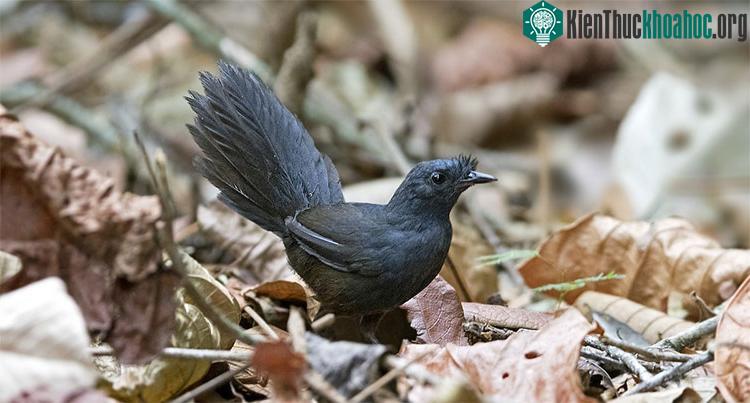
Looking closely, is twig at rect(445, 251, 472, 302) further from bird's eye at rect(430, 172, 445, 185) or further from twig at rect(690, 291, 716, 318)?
twig at rect(690, 291, 716, 318)

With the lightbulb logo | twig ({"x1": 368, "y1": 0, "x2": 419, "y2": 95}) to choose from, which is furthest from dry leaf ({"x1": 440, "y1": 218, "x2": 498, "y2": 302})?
twig ({"x1": 368, "y1": 0, "x2": 419, "y2": 95})

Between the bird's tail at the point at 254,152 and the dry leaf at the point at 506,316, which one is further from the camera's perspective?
the bird's tail at the point at 254,152

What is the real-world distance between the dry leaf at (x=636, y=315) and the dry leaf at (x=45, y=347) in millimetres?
2244

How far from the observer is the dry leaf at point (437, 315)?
11.9 feet

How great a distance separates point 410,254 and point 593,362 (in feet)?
2.46

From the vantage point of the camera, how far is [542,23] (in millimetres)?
6859

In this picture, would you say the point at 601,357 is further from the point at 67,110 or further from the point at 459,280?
the point at 67,110

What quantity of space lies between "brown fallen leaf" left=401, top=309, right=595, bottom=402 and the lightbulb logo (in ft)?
12.9

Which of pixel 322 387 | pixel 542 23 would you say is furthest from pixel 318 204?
pixel 542 23

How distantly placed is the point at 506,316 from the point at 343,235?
69cm

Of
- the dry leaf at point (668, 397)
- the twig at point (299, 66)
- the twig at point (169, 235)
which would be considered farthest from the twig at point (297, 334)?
the twig at point (299, 66)

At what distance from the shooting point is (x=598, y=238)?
14.8 feet

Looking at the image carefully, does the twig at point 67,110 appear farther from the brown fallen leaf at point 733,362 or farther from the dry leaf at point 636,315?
the brown fallen leaf at point 733,362

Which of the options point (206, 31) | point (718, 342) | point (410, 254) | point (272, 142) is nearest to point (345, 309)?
point (410, 254)
